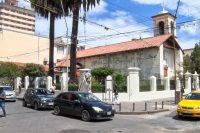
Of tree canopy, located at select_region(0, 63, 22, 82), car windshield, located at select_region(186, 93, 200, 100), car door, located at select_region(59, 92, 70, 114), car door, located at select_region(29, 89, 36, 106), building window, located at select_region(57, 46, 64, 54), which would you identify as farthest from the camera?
building window, located at select_region(57, 46, 64, 54)

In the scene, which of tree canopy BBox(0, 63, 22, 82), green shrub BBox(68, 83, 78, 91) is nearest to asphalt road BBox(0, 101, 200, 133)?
green shrub BBox(68, 83, 78, 91)

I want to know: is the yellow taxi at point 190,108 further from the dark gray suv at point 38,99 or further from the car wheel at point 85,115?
the dark gray suv at point 38,99

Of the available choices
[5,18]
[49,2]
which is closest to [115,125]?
[49,2]

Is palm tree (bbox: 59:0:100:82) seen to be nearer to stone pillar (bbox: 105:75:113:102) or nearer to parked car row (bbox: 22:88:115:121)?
stone pillar (bbox: 105:75:113:102)

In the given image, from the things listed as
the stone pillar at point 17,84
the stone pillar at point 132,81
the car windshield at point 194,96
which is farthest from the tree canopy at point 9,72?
the car windshield at point 194,96

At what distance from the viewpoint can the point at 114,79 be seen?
33.0 metres

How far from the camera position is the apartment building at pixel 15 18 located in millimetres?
135250

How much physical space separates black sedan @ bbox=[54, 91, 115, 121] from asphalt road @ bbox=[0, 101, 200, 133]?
361 mm

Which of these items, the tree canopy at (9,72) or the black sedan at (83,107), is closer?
the black sedan at (83,107)

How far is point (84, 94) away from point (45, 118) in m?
2.54

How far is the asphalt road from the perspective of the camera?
15.7 m

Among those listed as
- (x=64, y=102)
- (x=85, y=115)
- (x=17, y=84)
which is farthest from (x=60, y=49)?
(x=85, y=115)

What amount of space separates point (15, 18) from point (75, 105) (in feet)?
412

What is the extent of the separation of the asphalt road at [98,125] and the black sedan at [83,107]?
36 cm
